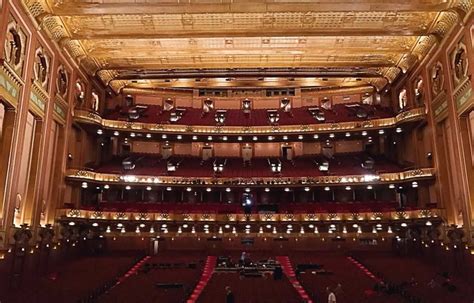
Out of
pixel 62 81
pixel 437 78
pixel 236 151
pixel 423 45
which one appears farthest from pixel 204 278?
pixel 423 45

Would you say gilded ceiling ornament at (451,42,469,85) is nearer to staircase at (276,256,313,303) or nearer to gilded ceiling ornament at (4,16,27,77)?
staircase at (276,256,313,303)

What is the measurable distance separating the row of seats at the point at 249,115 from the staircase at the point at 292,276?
10805mm

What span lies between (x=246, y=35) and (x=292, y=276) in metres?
13.1

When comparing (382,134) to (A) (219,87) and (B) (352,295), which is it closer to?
(A) (219,87)

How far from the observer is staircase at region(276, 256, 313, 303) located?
1516 cm

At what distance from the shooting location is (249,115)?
32.7m

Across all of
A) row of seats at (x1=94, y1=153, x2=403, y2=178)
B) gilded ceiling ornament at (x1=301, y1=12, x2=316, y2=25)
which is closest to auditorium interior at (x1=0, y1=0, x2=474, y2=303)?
gilded ceiling ornament at (x1=301, y1=12, x2=316, y2=25)

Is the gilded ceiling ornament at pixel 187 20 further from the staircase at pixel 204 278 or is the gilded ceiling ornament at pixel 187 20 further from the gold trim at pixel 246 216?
the staircase at pixel 204 278

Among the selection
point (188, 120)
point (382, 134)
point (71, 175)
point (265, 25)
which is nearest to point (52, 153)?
point (71, 175)

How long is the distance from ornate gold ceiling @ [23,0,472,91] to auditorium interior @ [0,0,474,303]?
11cm

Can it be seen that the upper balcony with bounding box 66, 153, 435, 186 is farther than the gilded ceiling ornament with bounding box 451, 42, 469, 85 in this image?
Yes

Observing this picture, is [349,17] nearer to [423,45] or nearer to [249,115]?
[423,45]

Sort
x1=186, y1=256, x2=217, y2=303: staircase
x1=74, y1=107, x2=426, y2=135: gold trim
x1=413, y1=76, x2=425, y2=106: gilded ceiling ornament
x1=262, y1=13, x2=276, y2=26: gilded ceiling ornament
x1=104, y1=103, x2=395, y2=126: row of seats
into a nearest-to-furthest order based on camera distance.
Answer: x1=186, y1=256, x2=217, y2=303: staircase
x1=262, y1=13, x2=276, y2=26: gilded ceiling ornament
x1=413, y1=76, x2=425, y2=106: gilded ceiling ornament
x1=74, y1=107, x2=426, y2=135: gold trim
x1=104, y1=103, x2=395, y2=126: row of seats

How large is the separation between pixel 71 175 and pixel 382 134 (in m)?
21.2
